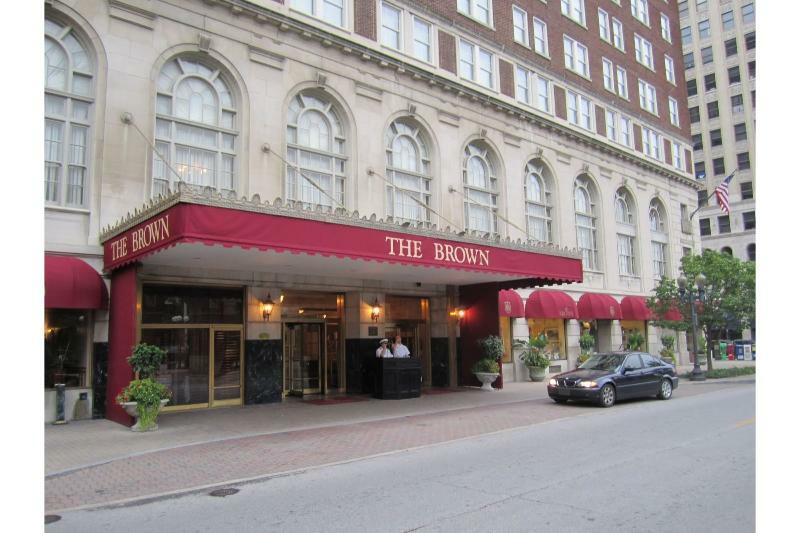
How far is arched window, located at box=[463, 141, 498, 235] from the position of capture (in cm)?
2439

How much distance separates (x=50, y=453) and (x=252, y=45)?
12684 mm

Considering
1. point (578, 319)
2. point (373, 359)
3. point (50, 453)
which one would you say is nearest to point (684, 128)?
point (578, 319)

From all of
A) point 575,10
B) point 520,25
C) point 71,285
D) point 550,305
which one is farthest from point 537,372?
Answer: point 575,10

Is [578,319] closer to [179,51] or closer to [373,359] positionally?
[373,359]

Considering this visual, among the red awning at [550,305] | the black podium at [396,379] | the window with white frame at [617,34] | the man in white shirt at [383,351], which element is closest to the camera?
the black podium at [396,379]

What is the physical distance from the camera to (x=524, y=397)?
18656 mm

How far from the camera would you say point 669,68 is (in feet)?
132

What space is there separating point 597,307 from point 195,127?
68.4 ft

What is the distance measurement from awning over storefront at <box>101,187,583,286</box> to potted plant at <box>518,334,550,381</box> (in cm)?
697

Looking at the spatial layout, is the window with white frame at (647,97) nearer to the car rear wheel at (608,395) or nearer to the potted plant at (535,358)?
the potted plant at (535,358)

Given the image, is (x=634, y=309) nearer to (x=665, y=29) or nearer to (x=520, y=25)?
(x=520, y=25)

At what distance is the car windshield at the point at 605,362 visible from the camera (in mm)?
16781

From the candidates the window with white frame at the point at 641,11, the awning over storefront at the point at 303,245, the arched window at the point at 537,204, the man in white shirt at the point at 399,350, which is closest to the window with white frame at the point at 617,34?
the window with white frame at the point at 641,11

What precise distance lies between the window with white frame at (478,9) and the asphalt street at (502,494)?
20.0 meters
